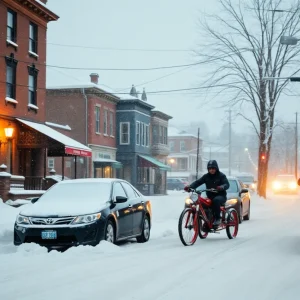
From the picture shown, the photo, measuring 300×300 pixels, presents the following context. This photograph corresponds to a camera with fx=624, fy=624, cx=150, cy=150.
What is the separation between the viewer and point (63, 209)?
11.7 meters

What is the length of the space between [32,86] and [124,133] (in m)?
19.6

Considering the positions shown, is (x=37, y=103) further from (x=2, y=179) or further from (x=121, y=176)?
(x=121, y=176)

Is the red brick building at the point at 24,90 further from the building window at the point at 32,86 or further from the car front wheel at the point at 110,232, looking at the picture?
the car front wheel at the point at 110,232

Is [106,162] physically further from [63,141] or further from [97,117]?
[63,141]

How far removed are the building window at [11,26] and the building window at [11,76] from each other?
3.20 ft

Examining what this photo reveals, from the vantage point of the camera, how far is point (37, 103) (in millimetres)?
33125

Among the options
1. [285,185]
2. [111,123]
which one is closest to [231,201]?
[111,123]

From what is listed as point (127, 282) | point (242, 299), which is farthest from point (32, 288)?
point (242, 299)

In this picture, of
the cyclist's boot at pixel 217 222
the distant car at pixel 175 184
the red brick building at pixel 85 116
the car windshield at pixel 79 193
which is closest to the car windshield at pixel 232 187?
the cyclist's boot at pixel 217 222

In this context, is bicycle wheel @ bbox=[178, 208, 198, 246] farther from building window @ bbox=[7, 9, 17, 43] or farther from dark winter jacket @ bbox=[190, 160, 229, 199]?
building window @ bbox=[7, 9, 17, 43]

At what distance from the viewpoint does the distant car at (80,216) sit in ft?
37.4

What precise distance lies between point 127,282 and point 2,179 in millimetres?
15944

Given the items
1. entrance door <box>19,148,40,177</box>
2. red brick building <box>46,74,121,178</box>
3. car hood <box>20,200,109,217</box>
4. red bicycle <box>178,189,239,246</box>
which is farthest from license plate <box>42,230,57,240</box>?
red brick building <box>46,74,121,178</box>

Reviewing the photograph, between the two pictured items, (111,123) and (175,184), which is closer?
(111,123)
